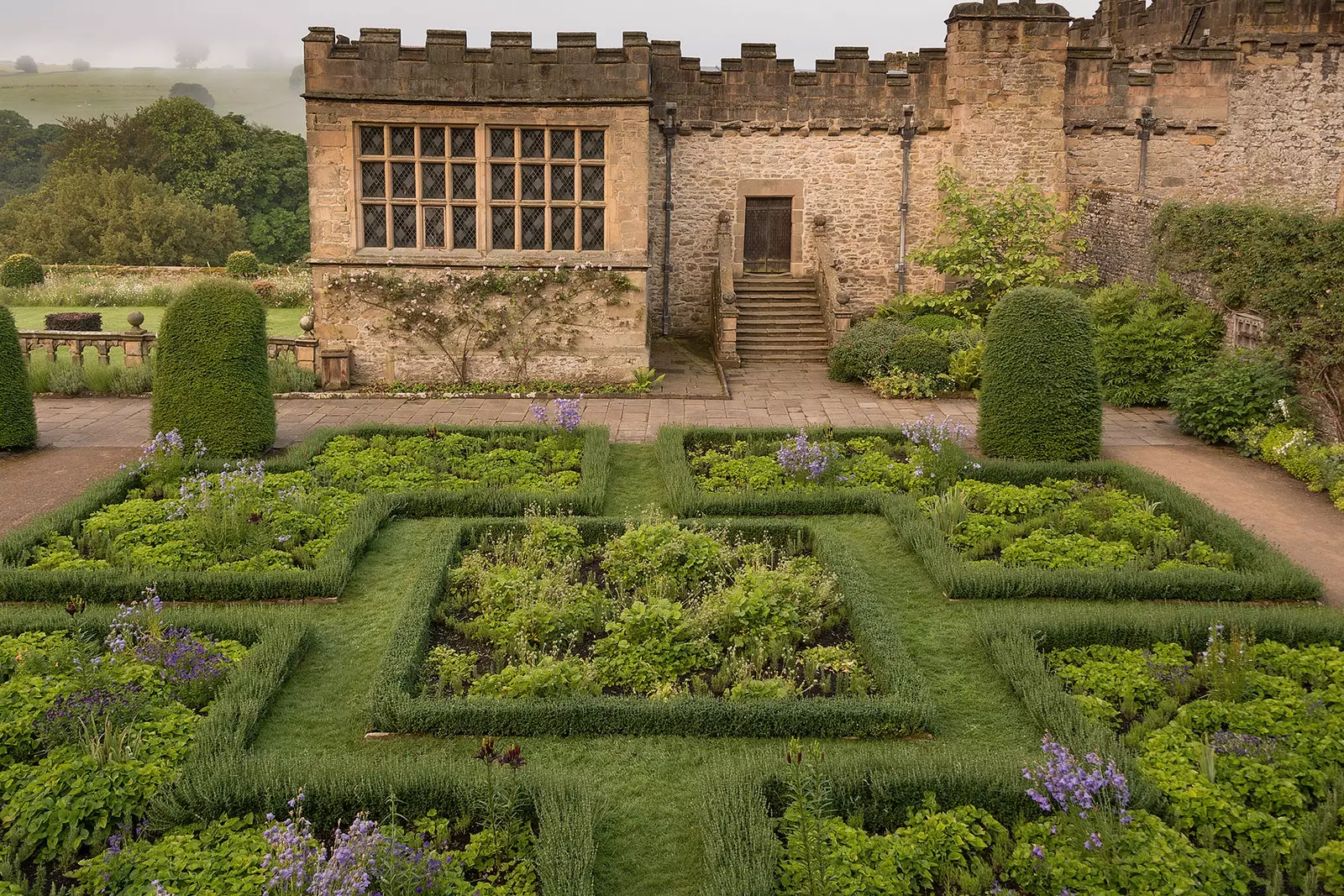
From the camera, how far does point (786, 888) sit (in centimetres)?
494

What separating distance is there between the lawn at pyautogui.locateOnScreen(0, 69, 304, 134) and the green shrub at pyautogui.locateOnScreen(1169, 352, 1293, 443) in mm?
89215

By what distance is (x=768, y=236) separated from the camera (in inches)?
781

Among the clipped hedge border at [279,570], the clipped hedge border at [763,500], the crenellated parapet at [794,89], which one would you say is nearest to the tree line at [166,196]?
the crenellated parapet at [794,89]

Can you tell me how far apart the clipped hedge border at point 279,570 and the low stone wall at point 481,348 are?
14.6 ft

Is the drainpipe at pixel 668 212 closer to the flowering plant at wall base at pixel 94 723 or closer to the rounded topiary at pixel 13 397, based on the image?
the rounded topiary at pixel 13 397

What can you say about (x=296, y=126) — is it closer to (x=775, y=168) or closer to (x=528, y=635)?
(x=775, y=168)

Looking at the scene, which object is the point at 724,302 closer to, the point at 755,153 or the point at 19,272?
the point at 755,153

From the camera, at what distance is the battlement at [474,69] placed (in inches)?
610

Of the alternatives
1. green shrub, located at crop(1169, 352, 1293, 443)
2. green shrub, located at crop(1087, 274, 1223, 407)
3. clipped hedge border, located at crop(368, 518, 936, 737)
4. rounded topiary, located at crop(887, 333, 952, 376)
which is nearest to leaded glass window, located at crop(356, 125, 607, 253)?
rounded topiary, located at crop(887, 333, 952, 376)

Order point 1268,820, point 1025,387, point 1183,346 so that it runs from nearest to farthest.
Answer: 1. point 1268,820
2. point 1025,387
3. point 1183,346

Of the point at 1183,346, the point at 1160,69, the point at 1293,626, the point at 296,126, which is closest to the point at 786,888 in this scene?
the point at 1293,626

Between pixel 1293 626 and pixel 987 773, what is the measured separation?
310 cm

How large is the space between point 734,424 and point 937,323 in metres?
5.26

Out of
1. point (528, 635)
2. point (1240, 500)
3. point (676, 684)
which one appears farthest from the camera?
point (1240, 500)
